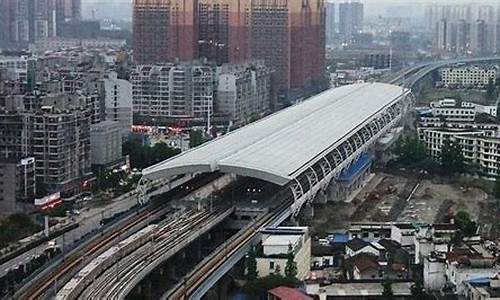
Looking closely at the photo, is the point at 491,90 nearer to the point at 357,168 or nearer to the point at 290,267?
the point at 357,168

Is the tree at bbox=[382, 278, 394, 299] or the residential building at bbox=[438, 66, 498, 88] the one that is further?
the residential building at bbox=[438, 66, 498, 88]

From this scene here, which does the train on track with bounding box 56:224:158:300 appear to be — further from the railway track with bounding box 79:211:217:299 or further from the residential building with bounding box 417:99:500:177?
the residential building with bounding box 417:99:500:177

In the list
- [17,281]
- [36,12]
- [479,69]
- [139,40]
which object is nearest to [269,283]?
[17,281]

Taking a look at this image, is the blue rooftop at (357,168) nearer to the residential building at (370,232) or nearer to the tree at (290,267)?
the residential building at (370,232)

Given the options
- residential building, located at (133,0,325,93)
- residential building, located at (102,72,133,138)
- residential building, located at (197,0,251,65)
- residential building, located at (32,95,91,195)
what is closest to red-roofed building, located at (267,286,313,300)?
residential building, located at (32,95,91,195)

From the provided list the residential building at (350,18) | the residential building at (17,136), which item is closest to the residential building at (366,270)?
the residential building at (17,136)

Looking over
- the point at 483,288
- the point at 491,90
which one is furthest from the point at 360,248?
the point at 491,90
